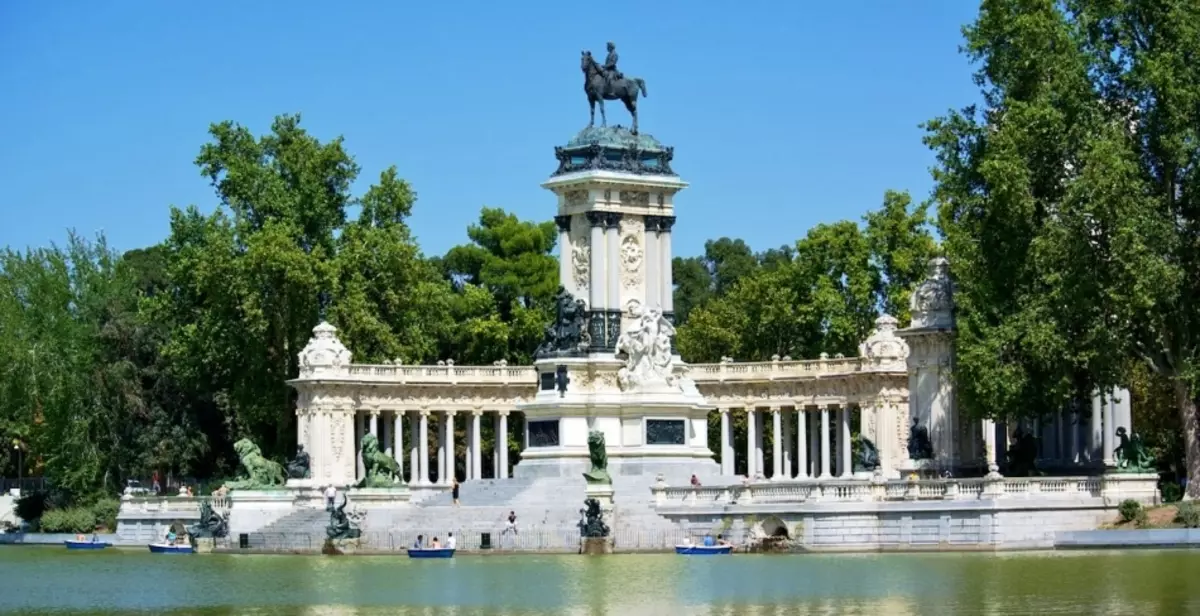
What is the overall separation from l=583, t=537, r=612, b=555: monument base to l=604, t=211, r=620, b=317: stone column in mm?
15299

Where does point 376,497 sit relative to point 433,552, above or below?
above

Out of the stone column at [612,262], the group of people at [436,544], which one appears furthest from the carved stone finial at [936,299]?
the group of people at [436,544]

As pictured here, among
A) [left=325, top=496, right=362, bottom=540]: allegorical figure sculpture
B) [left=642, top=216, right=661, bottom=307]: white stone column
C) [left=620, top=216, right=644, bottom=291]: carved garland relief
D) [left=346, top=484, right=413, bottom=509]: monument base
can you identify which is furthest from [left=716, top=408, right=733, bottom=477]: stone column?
[left=325, top=496, right=362, bottom=540]: allegorical figure sculpture

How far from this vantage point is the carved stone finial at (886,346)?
270ft

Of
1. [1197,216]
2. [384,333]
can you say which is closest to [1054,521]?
[1197,216]

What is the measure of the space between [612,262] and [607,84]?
18.4 ft

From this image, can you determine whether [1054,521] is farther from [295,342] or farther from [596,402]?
[295,342]

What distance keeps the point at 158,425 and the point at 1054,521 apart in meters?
40.8

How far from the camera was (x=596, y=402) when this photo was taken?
7369 centimetres

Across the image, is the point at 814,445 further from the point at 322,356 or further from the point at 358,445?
the point at 322,356

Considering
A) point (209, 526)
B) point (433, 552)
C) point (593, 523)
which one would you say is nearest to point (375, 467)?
point (209, 526)

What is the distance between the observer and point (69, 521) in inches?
3263

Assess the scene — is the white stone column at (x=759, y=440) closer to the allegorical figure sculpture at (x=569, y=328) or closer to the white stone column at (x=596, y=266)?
the white stone column at (x=596, y=266)

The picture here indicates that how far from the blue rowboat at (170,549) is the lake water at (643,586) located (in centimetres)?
952
